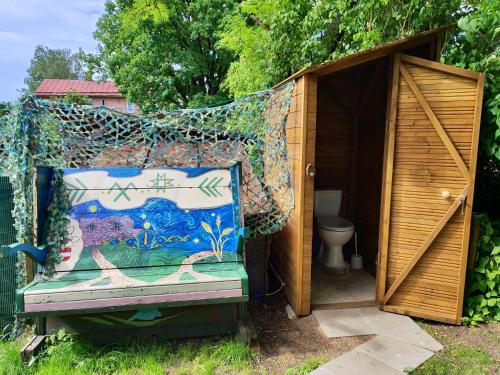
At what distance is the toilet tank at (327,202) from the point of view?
3732 mm

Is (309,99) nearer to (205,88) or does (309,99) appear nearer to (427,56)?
(427,56)

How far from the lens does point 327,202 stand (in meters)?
3.76

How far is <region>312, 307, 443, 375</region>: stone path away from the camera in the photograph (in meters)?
2.00

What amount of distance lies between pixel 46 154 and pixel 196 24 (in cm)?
789

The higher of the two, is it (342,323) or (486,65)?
(486,65)

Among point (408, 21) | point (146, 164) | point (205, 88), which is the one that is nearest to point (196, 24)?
point (205, 88)

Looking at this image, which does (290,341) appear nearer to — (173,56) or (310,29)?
(310,29)

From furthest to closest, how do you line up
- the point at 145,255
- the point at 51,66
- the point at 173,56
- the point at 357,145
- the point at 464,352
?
the point at 51,66 < the point at 173,56 < the point at 357,145 < the point at 145,255 < the point at 464,352

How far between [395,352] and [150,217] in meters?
1.96

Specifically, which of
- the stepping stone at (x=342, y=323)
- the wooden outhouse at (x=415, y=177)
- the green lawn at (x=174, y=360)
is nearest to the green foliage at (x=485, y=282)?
the wooden outhouse at (x=415, y=177)

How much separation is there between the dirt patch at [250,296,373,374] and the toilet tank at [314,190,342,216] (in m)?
1.40

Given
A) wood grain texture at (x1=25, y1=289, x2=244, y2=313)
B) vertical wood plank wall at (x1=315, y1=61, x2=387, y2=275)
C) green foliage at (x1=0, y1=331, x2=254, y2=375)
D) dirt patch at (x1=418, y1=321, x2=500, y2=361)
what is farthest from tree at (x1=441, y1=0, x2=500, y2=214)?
green foliage at (x1=0, y1=331, x2=254, y2=375)

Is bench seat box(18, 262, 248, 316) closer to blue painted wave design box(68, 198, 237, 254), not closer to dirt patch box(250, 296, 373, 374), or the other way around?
blue painted wave design box(68, 198, 237, 254)

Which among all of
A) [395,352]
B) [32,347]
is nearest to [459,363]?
[395,352]
